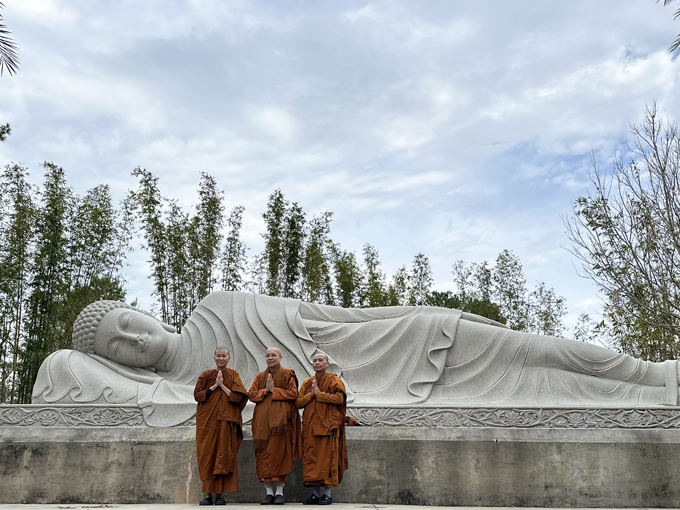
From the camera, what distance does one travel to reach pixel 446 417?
4867mm

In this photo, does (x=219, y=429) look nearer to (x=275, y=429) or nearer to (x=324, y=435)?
(x=275, y=429)

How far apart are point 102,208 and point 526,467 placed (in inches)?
390

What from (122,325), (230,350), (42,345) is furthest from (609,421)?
(42,345)

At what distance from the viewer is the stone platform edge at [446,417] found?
15.5 ft

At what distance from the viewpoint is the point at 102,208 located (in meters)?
12.1

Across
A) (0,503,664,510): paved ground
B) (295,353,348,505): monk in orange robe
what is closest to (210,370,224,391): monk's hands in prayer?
(295,353,348,505): monk in orange robe

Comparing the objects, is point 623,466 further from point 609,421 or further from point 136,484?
point 136,484

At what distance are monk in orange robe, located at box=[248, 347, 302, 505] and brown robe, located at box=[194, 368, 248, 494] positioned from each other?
Answer: 14cm

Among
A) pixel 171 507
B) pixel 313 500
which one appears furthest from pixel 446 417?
pixel 171 507

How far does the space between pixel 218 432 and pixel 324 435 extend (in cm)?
76

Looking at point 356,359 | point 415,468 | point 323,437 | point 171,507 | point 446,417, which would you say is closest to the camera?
point 171,507

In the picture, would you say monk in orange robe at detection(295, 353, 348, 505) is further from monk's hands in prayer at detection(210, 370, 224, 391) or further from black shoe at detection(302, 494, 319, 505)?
monk's hands in prayer at detection(210, 370, 224, 391)

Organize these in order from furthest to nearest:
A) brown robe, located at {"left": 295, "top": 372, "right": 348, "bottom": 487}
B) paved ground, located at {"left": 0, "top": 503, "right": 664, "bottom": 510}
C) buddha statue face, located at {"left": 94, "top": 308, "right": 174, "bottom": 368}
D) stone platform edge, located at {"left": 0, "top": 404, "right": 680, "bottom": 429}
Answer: buddha statue face, located at {"left": 94, "top": 308, "right": 174, "bottom": 368} → stone platform edge, located at {"left": 0, "top": 404, "right": 680, "bottom": 429} → brown robe, located at {"left": 295, "top": 372, "right": 348, "bottom": 487} → paved ground, located at {"left": 0, "top": 503, "right": 664, "bottom": 510}

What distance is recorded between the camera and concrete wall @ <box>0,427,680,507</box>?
14.7ft
